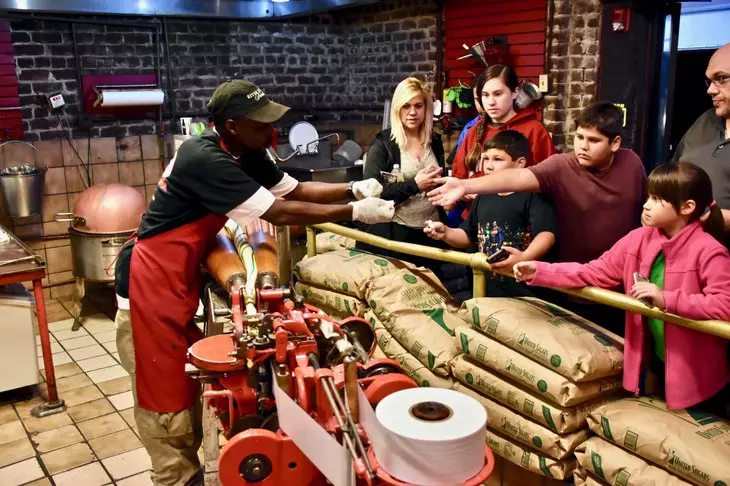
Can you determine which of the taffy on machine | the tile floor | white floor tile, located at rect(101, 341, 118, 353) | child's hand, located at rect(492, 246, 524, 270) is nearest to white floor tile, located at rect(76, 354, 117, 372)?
the tile floor

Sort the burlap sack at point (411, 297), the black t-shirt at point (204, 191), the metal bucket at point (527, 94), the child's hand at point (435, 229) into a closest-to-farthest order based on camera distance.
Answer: the black t-shirt at point (204, 191) → the child's hand at point (435, 229) → the burlap sack at point (411, 297) → the metal bucket at point (527, 94)

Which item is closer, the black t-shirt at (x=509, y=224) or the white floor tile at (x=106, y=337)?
the black t-shirt at (x=509, y=224)

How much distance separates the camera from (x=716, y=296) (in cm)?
198

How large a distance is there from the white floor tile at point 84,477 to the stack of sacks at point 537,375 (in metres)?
2.00

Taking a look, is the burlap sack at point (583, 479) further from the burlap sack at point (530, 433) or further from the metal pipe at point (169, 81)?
the metal pipe at point (169, 81)

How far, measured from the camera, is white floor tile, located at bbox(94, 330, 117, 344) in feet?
17.2

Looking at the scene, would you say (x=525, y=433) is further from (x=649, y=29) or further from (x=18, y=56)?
(x=18, y=56)

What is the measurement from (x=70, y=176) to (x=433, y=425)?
5.52 metres

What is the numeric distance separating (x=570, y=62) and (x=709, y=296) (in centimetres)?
373

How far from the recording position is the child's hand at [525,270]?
7.76ft

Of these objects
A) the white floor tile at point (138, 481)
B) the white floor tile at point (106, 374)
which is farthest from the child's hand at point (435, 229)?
the white floor tile at point (106, 374)

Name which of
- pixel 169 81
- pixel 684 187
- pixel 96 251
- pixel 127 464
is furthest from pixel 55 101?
pixel 684 187

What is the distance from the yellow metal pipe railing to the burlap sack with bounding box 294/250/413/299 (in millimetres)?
103

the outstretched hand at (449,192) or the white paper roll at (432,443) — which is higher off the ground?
the outstretched hand at (449,192)
